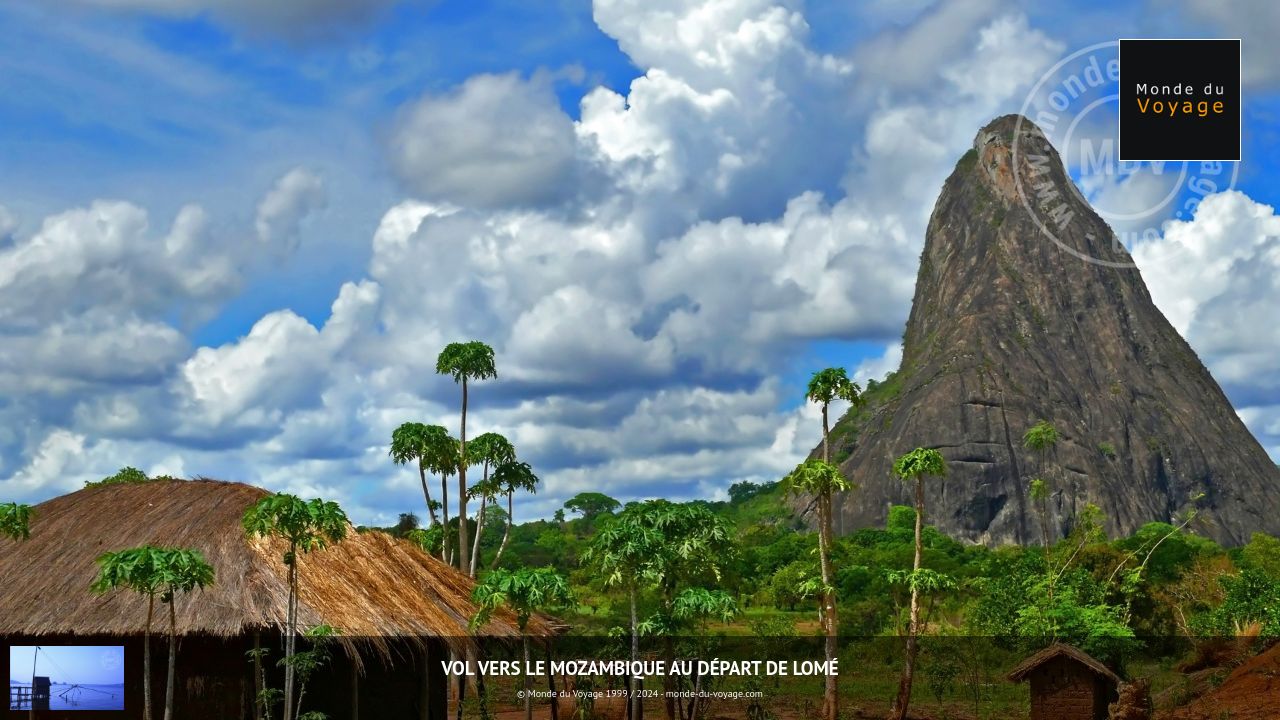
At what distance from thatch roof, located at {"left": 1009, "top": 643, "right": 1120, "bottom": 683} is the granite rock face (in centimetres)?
7503

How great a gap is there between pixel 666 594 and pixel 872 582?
37.0 meters

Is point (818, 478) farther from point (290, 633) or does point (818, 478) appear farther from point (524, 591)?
point (290, 633)

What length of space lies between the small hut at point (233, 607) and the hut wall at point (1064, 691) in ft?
30.5

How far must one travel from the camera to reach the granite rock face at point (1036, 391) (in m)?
105

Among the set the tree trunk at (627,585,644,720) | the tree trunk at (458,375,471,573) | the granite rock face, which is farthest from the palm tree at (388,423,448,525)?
the granite rock face

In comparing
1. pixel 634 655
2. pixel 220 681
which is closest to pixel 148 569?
pixel 220 681

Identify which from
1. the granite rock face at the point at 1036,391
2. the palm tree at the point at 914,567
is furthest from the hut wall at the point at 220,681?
the granite rock face at the point at 1036,391

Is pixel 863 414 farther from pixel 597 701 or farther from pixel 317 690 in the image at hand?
pixel 317 690

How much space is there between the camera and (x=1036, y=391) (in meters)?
112

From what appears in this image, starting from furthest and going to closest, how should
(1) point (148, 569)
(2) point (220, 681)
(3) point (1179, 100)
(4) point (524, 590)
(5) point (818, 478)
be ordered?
(3) point (1179, 100) → (5) point (818, 478) → (4) point (524, 590) → (2) point (220, 681) → (1) point (148, 569)

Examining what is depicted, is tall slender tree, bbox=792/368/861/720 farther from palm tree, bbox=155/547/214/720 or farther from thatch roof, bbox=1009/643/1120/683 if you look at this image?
palm tree, bbox=155/547/214/720

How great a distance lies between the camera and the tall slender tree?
92.4 ft

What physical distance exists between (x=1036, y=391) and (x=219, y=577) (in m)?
99.1

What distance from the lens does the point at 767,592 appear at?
208ft
